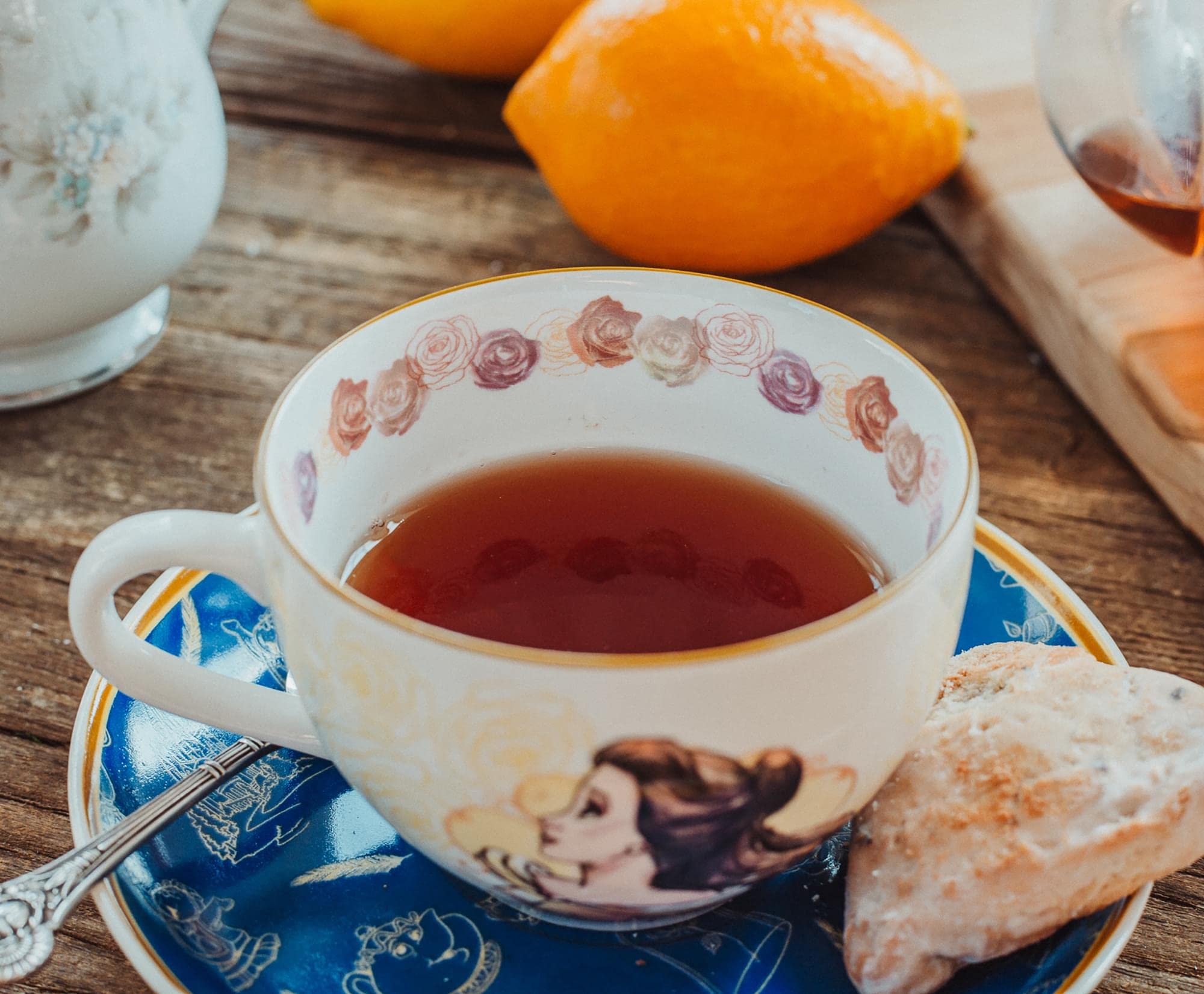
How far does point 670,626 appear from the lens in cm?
65

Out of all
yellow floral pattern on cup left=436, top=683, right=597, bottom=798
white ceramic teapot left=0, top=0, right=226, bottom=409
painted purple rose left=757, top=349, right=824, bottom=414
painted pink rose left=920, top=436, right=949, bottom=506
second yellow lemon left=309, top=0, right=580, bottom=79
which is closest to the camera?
yellow floral pattern on cup left=436, top=683, right=597, bottom=798

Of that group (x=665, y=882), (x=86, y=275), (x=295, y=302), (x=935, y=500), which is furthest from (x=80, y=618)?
(x=295, y=302)

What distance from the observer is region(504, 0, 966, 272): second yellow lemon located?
3.42 ft

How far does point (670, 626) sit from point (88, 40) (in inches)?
24.5

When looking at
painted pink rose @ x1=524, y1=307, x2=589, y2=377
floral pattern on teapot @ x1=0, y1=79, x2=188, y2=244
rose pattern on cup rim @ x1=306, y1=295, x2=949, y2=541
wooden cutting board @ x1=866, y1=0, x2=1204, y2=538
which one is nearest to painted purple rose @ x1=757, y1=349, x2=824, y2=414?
rose pattern on cup rim @ x1=306, y1=295, x2=949, y2=541

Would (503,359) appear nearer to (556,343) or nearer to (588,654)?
(556,343)

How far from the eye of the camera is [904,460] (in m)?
0.63

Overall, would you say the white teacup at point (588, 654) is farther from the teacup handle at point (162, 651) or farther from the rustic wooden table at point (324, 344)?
the rustic wooden table at point (324, 344)

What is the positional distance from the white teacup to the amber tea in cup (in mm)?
A: 14

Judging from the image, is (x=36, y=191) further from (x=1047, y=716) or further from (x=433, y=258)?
(x=1047, y=716)

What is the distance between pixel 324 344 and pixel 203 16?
0.29 metres

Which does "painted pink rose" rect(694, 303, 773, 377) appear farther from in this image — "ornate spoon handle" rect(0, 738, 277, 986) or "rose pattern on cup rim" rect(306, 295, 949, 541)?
"ornate spoon handle" rect(0, 738, 277, 986)

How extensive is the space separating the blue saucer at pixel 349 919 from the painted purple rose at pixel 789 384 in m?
0.24

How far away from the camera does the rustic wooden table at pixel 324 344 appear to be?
0.75 m
